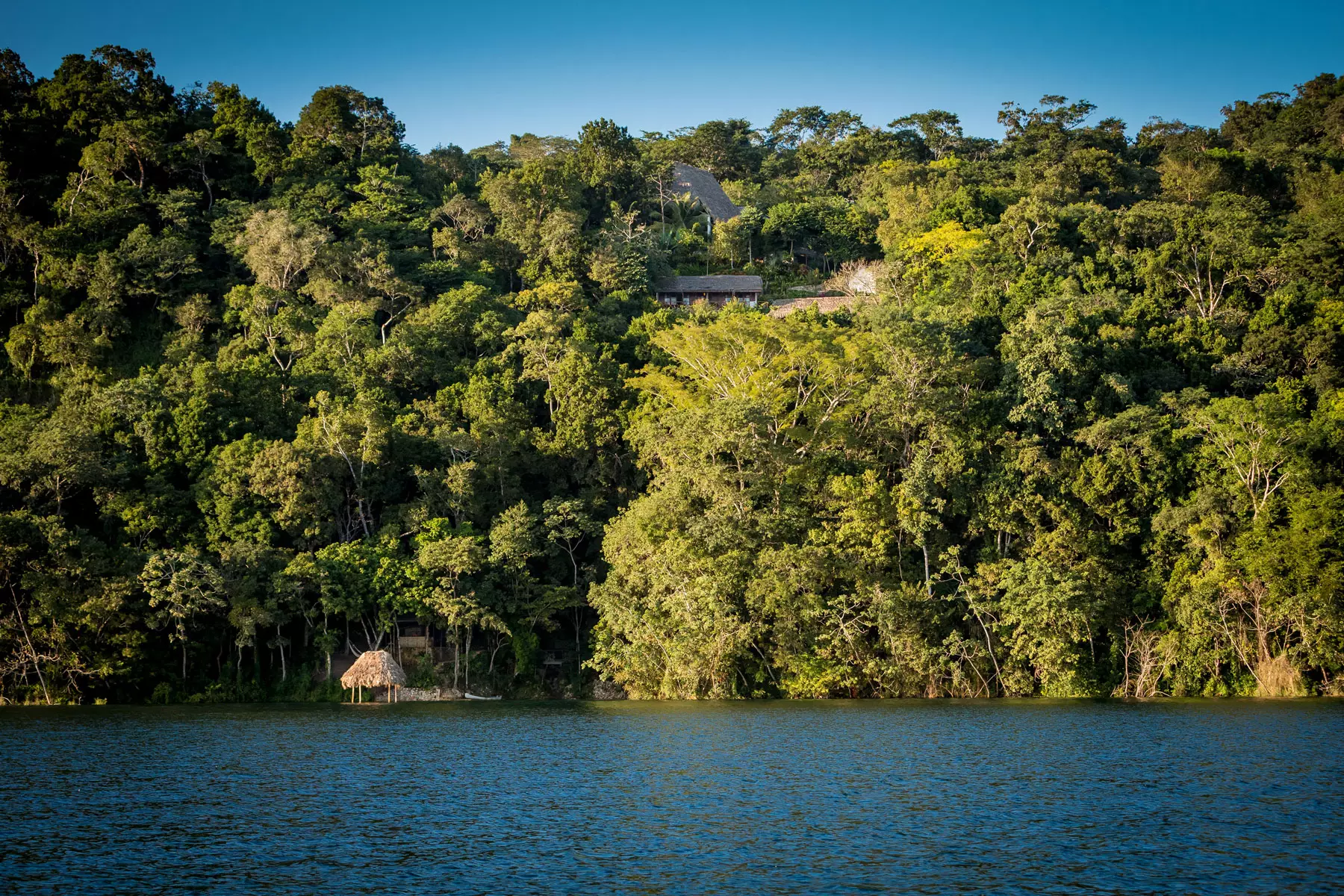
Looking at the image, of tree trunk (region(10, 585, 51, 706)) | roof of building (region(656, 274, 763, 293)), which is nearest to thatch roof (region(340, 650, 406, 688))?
tree trunk (region(10, 585, 51, 706))

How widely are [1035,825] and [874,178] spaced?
52069 millimetres

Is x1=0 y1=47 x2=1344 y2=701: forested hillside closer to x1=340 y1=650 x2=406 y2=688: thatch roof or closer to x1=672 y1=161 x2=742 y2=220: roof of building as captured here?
x1=340 y1=650 x2=406 y2=688: thatch roof

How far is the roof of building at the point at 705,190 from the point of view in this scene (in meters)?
68.0

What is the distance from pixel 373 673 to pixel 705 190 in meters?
40.9

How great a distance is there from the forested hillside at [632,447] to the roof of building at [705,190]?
1455 centimetres

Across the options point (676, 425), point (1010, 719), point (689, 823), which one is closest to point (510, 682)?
point (676, 425)

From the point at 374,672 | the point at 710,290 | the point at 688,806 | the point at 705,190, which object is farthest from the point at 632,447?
the point at 705,190

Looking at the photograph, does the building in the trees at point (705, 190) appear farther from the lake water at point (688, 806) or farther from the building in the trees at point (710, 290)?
the lake water at point (688, 806)

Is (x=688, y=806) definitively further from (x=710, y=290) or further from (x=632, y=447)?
(x=710, y=290)

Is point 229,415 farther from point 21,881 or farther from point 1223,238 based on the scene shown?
point 1223,238

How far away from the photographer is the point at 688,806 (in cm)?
1812

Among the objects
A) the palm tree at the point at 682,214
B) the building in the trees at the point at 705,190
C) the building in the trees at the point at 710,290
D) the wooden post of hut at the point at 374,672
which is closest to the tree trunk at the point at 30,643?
the wooden post of hut at the point at 374,672

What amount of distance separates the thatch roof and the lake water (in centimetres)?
776

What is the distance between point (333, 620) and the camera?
40.6 metres
